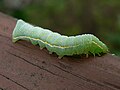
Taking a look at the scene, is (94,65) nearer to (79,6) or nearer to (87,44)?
(87,44)

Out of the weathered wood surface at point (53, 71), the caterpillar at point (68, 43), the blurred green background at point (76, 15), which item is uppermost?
the blurred green background at point (76, 15)

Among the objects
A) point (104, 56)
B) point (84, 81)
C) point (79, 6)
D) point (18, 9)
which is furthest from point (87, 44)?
point (79, 6)

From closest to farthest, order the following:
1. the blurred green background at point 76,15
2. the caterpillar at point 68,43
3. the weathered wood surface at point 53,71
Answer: the weathered wood surface at point 53,71, the caterpillar at point 68,43, the blurred green background at point 76,15

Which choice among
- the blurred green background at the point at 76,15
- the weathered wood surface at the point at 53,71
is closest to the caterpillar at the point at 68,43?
the weathered wood surface at the point at 53,71

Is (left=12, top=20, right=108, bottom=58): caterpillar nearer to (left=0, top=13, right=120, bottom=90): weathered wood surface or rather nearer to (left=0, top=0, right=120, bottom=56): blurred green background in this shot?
(left=0, top=13, right=120, bottom=90): weathered wood surface

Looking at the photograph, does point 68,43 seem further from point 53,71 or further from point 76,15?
point 76,15

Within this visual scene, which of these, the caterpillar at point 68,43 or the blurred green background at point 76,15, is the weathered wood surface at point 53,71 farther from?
the blurred green background at point 76,15
